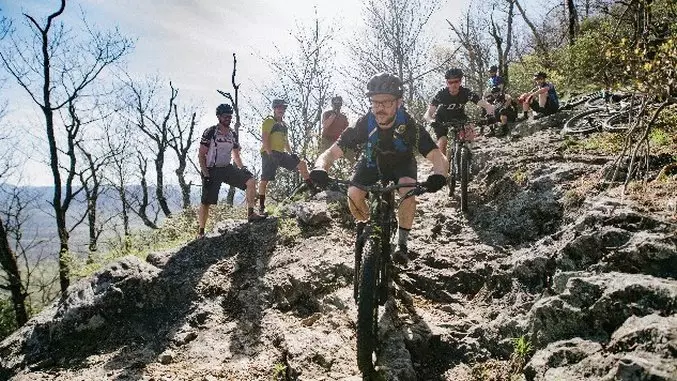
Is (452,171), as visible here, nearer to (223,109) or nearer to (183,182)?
(223,109)

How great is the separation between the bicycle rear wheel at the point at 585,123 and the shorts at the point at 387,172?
6330 mm

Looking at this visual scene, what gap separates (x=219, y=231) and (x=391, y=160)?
13.5ft

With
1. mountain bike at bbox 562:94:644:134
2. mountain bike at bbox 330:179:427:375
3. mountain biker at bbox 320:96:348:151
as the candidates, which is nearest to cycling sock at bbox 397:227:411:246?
mountain bike at bbox 330:179:427:375

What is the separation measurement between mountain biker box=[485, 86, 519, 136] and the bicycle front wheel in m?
11.2

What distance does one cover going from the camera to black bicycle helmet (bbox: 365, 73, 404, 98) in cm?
446

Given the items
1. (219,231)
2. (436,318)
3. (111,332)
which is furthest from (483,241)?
(111,332)

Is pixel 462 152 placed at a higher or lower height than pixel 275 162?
lower

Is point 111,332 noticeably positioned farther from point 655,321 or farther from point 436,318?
point 655,321

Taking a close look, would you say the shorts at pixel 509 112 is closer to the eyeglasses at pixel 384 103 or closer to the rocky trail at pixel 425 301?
the rocky trail at pixel 425 301

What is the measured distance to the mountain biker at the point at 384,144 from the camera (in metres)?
4.52

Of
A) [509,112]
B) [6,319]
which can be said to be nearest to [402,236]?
[509,112]

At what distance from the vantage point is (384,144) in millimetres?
4809

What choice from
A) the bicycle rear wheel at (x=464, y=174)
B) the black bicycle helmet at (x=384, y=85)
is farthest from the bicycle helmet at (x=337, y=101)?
the black bicycle helmet at (x=384, y=85)

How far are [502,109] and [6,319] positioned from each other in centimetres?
2154
